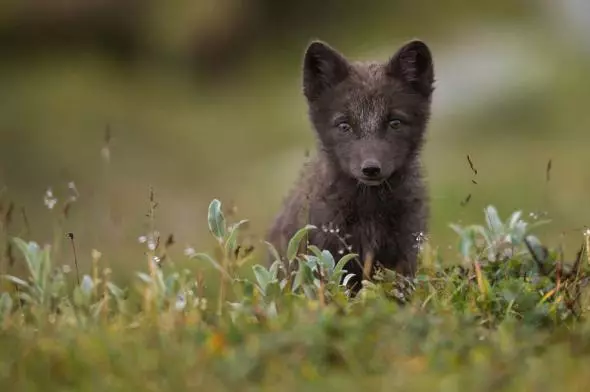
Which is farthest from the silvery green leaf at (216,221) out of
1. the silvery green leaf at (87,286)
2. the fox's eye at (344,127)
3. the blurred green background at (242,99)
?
the blurred green background at (242,99)

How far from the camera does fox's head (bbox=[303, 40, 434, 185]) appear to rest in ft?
19.9

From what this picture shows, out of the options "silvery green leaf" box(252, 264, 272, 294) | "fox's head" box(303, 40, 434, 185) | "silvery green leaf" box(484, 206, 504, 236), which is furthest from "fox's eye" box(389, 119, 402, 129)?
"silvery green leaf" box(252, 264, 272, 294)

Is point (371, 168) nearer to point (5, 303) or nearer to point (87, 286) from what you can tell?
point (87, 286)

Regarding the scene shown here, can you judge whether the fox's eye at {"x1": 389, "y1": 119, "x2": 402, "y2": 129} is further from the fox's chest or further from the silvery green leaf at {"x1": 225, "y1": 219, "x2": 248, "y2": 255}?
the silvery green leaf at {"x1": 225, "y1": 219, "x2": 248, "y2": 255}

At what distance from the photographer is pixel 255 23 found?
1659 centimetres

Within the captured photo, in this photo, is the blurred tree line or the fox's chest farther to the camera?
the blurred tree line

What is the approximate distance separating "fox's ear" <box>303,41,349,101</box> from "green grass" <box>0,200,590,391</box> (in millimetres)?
1610

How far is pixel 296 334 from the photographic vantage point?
3816mm

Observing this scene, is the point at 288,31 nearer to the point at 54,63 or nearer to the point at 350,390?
the point at 54,63

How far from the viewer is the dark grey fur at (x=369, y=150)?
609cm

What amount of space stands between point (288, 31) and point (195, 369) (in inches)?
524

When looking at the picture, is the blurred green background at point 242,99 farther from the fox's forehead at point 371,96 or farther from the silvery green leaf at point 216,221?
the silvery green leaf at point 216,221

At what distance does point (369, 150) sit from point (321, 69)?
2.16ft

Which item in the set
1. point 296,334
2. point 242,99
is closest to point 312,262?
point 296,334
